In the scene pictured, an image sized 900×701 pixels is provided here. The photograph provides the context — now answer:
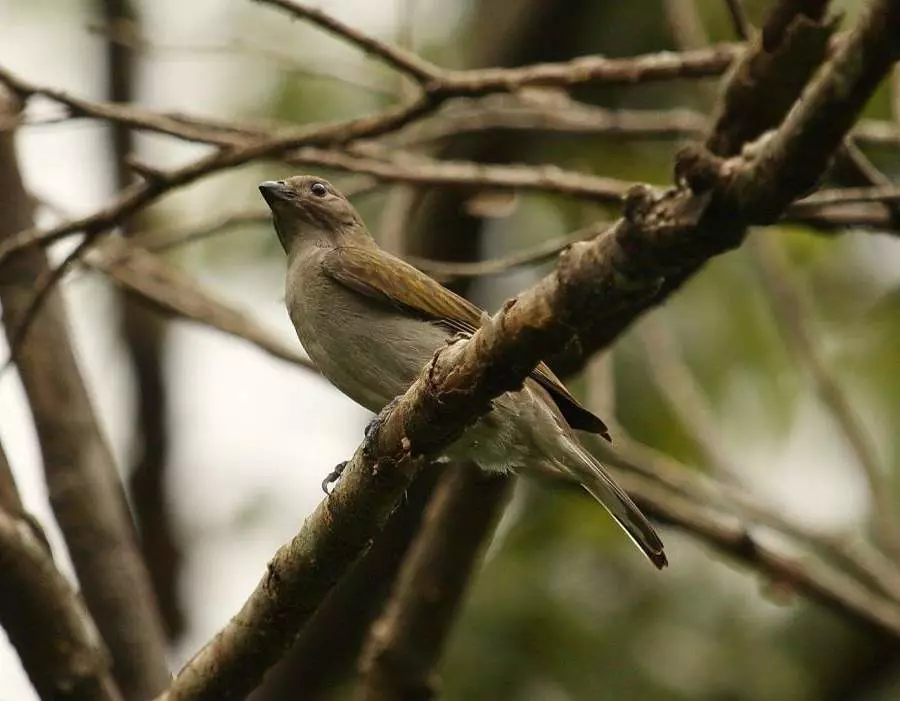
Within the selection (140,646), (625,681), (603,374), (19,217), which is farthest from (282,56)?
(625,681)

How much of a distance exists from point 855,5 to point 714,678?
3162mm

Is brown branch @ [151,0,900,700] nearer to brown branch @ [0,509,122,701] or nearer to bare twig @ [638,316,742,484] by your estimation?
brown branch @ [0,509,122,701]

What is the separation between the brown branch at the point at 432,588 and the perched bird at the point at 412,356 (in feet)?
0.78

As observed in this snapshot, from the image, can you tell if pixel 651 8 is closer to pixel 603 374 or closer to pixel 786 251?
pixel 786 251

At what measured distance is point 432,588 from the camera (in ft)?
16.3

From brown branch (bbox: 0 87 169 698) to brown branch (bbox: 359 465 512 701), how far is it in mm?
905

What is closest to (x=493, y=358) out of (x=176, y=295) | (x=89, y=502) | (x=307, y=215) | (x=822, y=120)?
(x=822, y=120)

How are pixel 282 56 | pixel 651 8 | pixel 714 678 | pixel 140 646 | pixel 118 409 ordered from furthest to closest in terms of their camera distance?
pixel 118 409 < pixel 651 8 < pixel 714 678 < pixel 282 56 < pixel 140 646

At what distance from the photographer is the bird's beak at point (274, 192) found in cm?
537

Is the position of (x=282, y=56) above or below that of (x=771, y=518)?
above

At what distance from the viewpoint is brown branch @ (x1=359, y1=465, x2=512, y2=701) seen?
4.87 m

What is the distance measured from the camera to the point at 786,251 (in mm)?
7223

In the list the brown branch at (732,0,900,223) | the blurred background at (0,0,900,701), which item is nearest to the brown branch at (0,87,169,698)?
the blurred background at (0,0,900,701)

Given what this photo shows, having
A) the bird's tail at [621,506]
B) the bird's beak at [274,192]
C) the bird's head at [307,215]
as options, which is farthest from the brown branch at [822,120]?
the bird's beak at [274,192]
